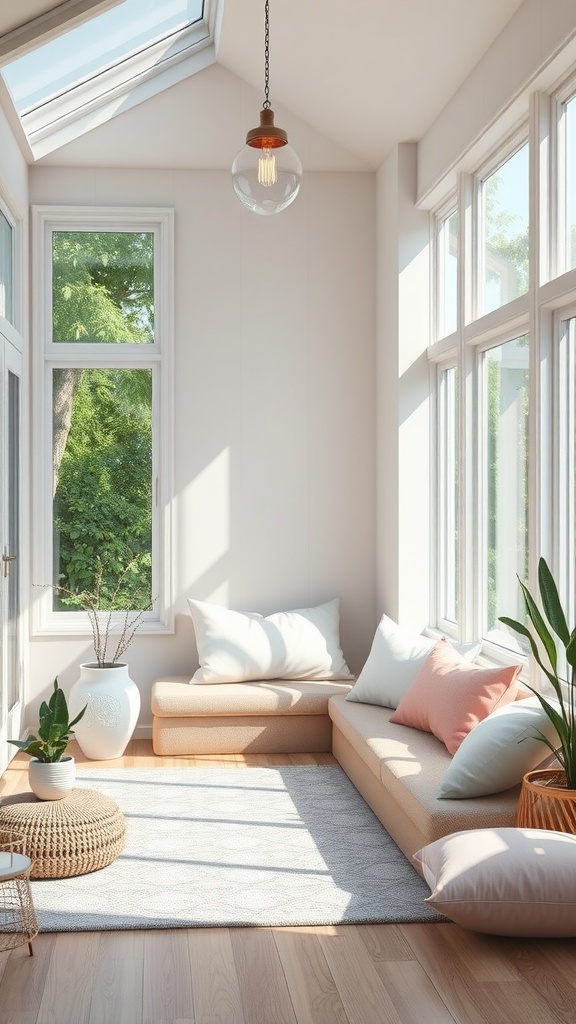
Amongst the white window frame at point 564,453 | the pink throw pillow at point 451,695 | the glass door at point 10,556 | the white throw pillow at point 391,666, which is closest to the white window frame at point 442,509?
the white throw pillow at point 391,666

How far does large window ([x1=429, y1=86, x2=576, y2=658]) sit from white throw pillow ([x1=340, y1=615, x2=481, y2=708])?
0.23m

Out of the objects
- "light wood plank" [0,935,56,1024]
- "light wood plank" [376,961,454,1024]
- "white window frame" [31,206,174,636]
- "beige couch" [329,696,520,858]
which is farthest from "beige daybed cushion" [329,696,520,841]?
"white window frame" [31,206,174,636]

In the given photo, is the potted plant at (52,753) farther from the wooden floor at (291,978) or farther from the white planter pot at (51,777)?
the wooden floor at (291,978)

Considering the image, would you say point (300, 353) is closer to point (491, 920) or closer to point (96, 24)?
point (96, 24)

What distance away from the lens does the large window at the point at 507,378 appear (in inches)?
146

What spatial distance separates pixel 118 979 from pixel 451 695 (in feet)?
5.66

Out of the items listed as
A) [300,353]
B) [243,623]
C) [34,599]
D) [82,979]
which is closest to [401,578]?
[243,623]

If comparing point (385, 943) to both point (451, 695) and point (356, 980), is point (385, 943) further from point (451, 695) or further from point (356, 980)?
point (451, 695)

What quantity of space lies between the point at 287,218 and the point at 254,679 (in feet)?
8.64

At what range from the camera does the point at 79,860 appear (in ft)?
11.3

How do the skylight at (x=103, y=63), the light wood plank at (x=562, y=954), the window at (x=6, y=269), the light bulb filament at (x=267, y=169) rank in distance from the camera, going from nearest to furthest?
the light wood plank at (x=562, y=954) < the light bulb filament at (x=267, y=169) < the skylight at (x=103, y=63) < the window at (x=6, y=269)

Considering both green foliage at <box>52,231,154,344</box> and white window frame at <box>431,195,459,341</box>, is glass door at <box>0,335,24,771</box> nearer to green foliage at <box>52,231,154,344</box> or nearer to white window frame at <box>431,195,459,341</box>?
green foliage at <box>52,231,154,344</box>

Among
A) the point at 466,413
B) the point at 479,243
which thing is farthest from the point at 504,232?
the point at 466,413

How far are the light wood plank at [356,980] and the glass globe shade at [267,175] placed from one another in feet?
7.74
